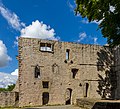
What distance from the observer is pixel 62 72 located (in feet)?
103

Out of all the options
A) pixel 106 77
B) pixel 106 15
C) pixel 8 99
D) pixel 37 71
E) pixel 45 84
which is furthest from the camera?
pixel 106 77

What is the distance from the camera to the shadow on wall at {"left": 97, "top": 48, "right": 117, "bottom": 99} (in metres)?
33.4

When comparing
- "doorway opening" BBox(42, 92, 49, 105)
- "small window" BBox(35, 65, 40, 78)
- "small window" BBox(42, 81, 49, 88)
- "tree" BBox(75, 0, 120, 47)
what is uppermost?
"tree" BBox(75, 0, 120, 47)

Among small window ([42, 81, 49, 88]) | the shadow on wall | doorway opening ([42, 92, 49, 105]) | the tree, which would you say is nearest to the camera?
the tree

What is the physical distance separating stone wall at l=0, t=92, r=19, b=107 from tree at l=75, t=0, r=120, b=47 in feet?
46.9

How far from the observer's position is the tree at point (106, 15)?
1721 centimetres

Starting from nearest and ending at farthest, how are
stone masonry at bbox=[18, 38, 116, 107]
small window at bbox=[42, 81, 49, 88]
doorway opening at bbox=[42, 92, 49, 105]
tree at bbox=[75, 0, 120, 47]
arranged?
1. tree at bbox=[75, 0, 120, 47]
2. stone masonry at bbox=[18, 38, 116, 107]
3. small window at bbox=[42, 81, 49, 88]
4. doorway opening at bbox=[42, 92, 49, 105]

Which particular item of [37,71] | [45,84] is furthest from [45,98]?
[37,71]

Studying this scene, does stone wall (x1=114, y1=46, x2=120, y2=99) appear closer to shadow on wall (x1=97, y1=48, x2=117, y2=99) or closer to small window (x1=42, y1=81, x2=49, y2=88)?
shadow on wall (x1=97, y1=48, x2=117, y2=99)

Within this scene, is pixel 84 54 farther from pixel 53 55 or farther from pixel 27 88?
pixel 27 88

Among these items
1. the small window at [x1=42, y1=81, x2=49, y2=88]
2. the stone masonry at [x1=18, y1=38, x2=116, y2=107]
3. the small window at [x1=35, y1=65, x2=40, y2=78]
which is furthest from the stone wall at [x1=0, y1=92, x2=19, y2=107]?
the small window at [x1=42, y1=81, x2=49, y2=88]

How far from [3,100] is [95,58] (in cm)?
1321

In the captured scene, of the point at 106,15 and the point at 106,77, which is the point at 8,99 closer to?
the point at 106,77

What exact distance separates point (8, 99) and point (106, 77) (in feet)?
44.4
